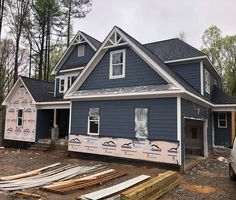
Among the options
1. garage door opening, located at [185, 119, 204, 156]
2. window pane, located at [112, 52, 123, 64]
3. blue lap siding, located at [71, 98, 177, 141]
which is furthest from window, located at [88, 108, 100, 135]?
garage door opening, located at [185, 119, 204, 156]

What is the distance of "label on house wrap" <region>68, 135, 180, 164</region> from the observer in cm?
1000

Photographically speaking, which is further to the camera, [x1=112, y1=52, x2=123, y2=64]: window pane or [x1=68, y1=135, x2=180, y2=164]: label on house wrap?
[x1=112, y1=52, x2=123, y2=64]: window pane

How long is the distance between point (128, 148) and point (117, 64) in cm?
442

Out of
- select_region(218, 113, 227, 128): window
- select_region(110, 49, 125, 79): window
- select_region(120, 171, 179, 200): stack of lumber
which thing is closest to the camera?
select_region(120, 171, 179, 200): stack of lumber

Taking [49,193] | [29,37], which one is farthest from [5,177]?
[29,37]

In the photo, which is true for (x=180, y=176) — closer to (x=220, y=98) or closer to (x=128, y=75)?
(x=128, y=75)

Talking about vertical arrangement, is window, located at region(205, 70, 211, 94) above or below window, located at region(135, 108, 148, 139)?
above

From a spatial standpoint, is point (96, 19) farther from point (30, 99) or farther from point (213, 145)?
point (213, 145)

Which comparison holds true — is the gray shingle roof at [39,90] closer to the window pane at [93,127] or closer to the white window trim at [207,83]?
the window pane at [93,127]

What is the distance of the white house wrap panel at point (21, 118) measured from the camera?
57.9ft

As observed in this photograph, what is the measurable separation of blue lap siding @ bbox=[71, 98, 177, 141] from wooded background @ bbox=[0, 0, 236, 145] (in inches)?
449

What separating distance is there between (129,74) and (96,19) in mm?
20515

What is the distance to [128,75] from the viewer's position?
11898 mm

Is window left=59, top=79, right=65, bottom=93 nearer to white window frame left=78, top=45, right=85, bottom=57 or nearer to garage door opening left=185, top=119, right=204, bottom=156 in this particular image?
white window frame left=78, top=45, right=85, bottom=57
